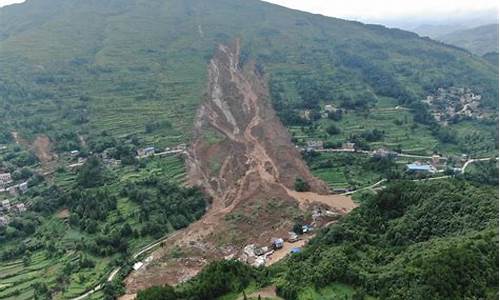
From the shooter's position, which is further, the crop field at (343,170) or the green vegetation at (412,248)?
the crop field at (343,170)

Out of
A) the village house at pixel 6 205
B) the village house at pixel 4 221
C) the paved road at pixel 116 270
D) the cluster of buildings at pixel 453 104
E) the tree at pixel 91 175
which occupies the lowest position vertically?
the paved road at pixel 116 270

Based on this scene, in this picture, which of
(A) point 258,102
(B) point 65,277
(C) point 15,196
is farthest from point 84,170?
(A) point 258,102

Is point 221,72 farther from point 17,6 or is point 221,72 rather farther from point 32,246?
point 17,6

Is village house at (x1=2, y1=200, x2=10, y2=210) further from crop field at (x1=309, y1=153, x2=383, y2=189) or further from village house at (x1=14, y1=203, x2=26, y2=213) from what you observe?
crop field at (x1=309, y1=153, x2=383, y2=189)

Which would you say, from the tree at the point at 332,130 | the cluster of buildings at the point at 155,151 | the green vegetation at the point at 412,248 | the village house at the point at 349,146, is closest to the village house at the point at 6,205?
the cluster of buildings at the point at 155,151


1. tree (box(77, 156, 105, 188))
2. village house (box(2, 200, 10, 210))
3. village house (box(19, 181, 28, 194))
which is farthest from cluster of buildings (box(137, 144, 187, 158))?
village house (box(2, 200, 10, 210))

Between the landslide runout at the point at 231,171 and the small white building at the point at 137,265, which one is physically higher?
the landslide runout at the point at 231,171

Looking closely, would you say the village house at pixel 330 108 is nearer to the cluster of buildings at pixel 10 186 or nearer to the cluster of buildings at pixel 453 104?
the cluster of buildings at pixel 453 104
